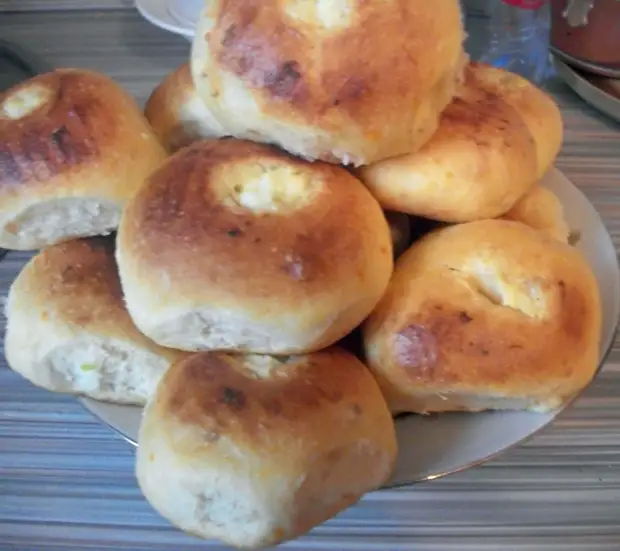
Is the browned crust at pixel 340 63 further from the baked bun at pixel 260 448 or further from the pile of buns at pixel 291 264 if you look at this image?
the baked bun at pixel 260 448

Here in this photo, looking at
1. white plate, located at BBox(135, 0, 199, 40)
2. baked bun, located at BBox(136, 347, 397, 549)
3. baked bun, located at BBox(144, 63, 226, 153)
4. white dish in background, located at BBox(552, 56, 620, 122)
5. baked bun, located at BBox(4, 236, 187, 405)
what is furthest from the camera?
white plate, located at BBox(135, 0, 199, 40)

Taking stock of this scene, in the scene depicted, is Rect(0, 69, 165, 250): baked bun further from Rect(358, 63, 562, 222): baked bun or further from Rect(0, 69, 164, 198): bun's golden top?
Rect(358, 63, 562, 222): baked bun

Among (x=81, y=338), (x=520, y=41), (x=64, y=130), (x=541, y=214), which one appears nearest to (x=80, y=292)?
(x=81, y=338)

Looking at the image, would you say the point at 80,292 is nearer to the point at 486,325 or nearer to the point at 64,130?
the point at 64,130

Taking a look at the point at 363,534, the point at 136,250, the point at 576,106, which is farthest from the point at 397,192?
the point at 576,106

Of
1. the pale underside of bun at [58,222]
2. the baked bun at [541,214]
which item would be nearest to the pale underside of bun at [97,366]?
the pale underside of bun at [58,222]

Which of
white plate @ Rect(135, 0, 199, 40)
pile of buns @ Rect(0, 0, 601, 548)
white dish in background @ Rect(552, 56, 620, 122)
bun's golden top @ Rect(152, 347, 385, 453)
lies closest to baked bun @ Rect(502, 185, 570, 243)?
pile of buns @ Rect(0, 0, 601, 548)

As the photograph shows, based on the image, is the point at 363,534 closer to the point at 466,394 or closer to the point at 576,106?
the point at 466,394
